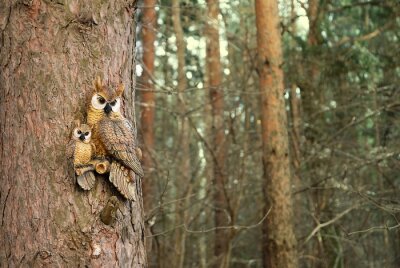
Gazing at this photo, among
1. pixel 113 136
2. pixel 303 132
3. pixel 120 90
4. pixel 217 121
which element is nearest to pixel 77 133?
pixel 113 136

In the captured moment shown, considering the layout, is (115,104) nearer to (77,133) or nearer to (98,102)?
(98,102)

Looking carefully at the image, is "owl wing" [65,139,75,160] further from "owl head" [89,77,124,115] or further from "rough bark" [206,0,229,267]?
"rough bark" [206,0,229,267]

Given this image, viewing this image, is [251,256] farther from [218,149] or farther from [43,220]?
[43,220]

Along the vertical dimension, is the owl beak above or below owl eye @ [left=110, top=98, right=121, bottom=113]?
below

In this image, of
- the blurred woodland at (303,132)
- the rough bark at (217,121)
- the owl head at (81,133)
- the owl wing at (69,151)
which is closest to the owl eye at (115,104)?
the owl head at (81,133)

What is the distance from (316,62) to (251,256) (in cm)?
603

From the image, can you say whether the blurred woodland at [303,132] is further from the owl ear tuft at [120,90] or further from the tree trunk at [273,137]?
the owl ear tuft at [120,90]

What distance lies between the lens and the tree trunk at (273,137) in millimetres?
6676

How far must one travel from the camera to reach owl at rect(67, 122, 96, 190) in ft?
7.88

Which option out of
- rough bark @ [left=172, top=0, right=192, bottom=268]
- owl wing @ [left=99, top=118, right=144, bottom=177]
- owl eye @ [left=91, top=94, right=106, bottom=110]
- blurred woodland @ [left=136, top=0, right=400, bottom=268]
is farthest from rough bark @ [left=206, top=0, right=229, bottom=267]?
owl eye @ [left=91, top=94, right=106, bottom=110]

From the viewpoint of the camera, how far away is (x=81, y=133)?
2.44 m

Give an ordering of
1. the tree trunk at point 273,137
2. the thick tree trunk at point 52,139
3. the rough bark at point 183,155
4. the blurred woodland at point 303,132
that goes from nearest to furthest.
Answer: the thick tree trunk at point 52,139 < the tree trunk at point 273,137 < the blurred woodland at point 303,132 < the rough bark at point 183,155

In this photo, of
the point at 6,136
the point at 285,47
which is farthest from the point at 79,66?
the point at 285,47

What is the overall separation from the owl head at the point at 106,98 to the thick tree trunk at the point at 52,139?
0.13 ft
